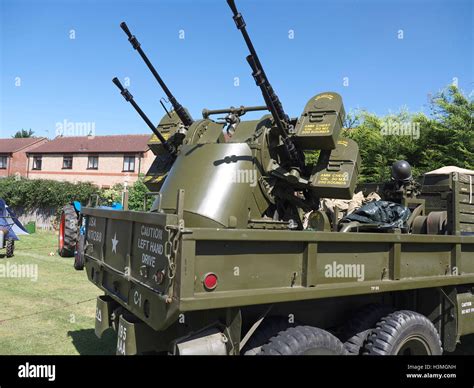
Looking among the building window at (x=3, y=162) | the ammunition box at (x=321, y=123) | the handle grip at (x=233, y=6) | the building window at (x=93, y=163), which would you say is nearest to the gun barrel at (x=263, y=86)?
the ammunition box at (x=321, y=123)

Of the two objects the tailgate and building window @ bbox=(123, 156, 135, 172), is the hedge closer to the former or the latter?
building window @ bbox=(123, 156, 135, 172)

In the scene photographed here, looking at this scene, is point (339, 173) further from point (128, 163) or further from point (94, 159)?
point (94, 159)

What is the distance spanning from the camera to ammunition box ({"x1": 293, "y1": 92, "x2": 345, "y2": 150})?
4.88 meters

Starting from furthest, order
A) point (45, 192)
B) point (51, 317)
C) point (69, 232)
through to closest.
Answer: point (45, 192)
point (69, 232)
point (51, 317)

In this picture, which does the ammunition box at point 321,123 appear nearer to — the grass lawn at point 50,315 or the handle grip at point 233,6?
the handle grip at point 233,6

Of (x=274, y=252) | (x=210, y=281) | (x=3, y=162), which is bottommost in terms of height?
(x=210, y=281)

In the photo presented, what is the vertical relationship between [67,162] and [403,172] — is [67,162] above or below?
above

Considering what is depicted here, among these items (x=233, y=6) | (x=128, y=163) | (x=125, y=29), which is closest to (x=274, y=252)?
(x=233, y=6)

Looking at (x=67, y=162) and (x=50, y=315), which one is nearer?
(x=50, y=315)

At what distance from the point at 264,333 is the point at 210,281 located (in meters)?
0.74

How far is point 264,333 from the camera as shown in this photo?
3.40 meters

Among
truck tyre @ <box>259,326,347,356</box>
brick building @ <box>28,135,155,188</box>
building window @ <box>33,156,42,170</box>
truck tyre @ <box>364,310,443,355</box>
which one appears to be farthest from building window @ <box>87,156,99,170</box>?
truck tyre @ <box>259,326,347,356</box>

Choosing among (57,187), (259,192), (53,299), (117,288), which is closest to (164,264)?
(117,288)

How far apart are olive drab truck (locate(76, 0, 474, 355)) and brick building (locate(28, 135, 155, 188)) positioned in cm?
2814
